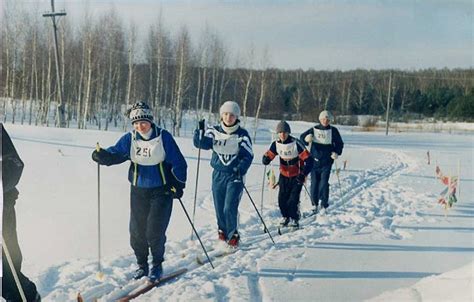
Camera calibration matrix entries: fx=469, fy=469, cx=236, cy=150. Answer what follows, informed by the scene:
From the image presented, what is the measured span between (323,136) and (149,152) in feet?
13.5

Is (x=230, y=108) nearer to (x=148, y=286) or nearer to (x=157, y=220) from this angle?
(x=157, y=220)

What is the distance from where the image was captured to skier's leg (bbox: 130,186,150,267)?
367 centimetres

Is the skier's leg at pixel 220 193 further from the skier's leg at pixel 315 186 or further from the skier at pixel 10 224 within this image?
the skier's leg at pixel 315 186

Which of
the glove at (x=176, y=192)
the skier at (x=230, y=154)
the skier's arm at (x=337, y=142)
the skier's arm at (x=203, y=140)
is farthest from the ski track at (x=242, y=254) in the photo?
the skier's arm at (x=203, y=140)

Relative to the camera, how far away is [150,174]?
3.64 meters

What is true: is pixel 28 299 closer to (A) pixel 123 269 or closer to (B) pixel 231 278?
(A) pixel 123 269

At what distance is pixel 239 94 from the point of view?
18.1 metres

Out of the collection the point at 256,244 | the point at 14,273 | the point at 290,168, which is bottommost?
the point at 256,244

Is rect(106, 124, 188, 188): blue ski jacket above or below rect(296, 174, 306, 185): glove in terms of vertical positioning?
above

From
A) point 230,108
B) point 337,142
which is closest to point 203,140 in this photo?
point 230,108

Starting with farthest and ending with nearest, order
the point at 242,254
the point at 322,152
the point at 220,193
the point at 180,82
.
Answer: the point at 180,82 < the point at 322,152 < the point at 220,193 < the point at 242,254

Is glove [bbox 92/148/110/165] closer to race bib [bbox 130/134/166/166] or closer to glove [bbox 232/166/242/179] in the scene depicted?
race bib [bbox 130/134/166/166]

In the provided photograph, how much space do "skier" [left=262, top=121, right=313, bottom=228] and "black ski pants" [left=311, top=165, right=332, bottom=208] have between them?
4.03 ft

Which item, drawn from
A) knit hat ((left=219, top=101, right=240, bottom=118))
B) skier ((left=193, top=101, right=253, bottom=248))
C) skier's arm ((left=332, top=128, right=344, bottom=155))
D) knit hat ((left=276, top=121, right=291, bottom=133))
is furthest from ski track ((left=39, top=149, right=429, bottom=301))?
knit hat ((left=219, top=101, right=240, bottom=118))
